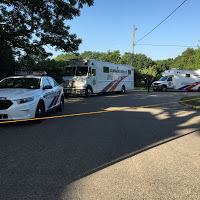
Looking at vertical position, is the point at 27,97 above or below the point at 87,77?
below

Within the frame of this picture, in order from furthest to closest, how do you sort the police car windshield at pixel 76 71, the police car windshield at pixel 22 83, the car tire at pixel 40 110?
1. the police car windshield at pixel 76 71
2. the police car windshield at pixel 22 83
3. the car tire at pixel 40 110

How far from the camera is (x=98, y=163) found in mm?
3668

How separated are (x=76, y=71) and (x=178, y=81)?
1681 centimetres

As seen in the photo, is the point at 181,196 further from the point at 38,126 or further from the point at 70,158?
the point at 38,126

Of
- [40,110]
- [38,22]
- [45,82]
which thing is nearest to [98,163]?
[40,110]

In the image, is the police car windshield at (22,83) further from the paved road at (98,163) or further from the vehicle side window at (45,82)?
the paved road at (98,163)

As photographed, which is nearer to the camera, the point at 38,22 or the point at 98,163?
the point at 98,163

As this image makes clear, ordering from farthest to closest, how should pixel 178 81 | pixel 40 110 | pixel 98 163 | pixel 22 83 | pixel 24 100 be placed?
pixel 178 81
pixel 22 83
pixel 40 110
pixel 24 100
pixel 98 163

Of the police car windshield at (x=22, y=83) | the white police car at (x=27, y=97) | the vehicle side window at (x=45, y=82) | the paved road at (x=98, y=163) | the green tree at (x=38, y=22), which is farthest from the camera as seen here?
the green tree at (x=38, y=22)

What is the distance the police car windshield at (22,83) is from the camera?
754cm

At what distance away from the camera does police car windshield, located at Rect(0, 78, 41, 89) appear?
7543 millimetres

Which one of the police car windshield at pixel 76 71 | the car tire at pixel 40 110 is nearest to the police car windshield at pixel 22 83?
the car tire at pixel 40 110

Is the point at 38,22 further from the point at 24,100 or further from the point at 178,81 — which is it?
the point at 178,81

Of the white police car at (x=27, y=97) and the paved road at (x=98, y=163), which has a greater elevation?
the white police car at (x=27, y=97)
